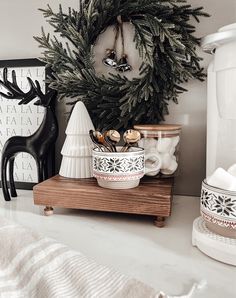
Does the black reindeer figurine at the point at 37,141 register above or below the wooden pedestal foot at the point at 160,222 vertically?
above

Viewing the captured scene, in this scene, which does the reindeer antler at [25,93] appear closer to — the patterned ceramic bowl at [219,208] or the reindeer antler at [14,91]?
the reindeer antler at [14,91]

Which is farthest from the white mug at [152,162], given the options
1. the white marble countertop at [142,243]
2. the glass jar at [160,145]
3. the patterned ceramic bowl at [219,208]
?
the patterned ceramic bowl at [219,208]

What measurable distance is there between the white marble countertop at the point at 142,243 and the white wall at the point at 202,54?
0.12 meters

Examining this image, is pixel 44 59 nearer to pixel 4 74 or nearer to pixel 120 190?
pixel 4 74

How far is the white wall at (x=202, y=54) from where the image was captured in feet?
2.55

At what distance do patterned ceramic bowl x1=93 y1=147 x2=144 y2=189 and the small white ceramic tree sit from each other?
0.09 metres

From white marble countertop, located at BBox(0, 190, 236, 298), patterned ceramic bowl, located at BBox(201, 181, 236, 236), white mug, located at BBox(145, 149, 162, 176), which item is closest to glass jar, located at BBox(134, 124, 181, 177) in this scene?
white mug, located at BBox(145, 149, 162, 176)

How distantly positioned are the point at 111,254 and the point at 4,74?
632mm

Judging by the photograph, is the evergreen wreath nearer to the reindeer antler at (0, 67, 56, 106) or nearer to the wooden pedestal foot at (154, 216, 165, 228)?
the reindeer antler at (0, 67, 56, 106)

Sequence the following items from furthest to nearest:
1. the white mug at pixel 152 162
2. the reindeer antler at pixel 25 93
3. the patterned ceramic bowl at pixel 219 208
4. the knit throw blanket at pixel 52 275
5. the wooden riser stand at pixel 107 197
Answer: the reindeer antler at pixel 25 93, the white mug at pixel 152 162, the wooden riser stand at pixel 107 197, the patterned ceramic bowl at pixel 219 208, the knit throw blanket at pixel 52 275

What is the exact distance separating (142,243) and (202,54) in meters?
0.53

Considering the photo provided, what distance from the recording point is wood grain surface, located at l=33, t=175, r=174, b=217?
58 cm

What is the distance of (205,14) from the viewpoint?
30.0 inches

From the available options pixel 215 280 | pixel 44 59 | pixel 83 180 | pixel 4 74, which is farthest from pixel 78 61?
pixel 215 280
